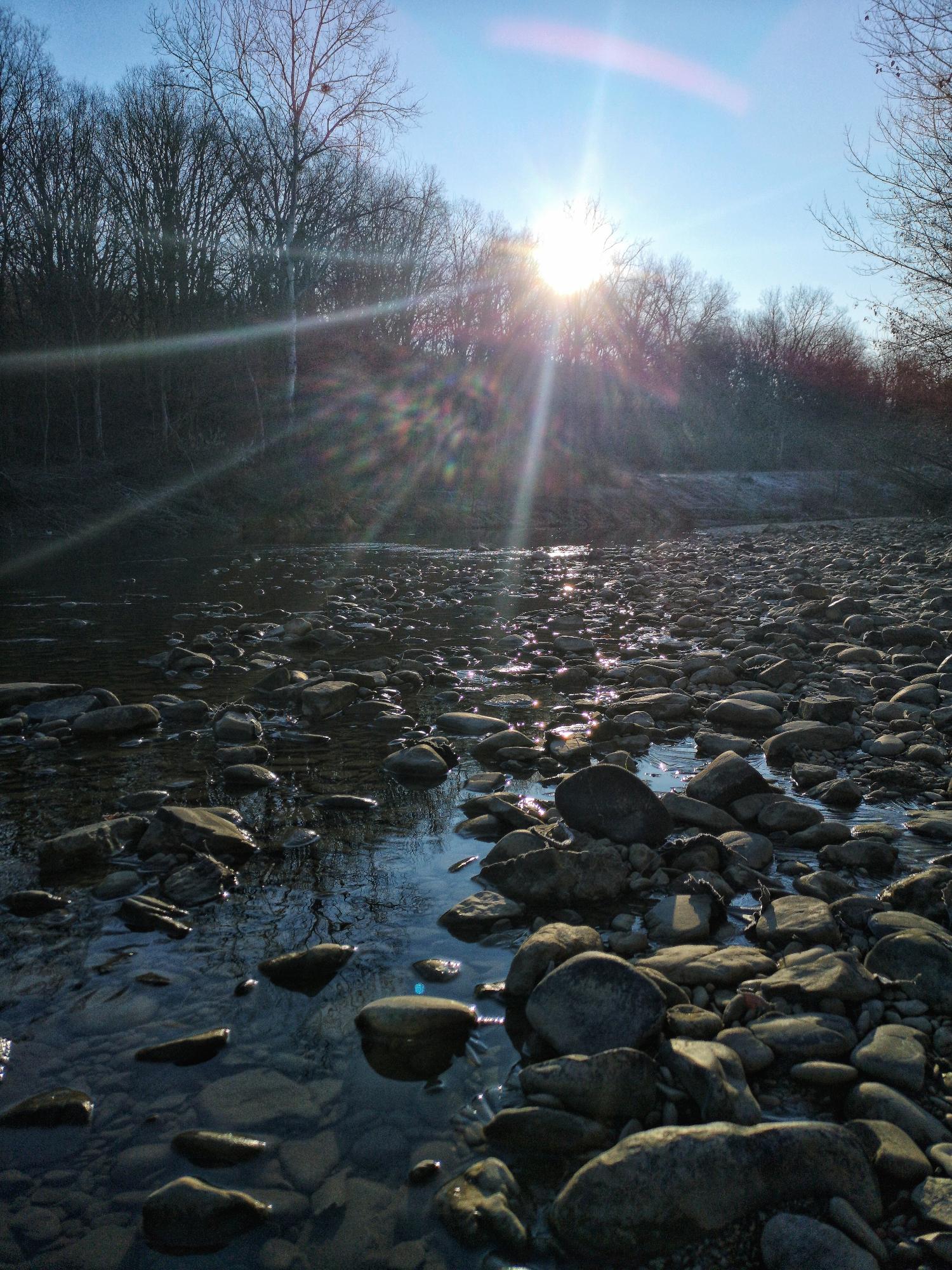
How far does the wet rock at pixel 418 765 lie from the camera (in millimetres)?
3660

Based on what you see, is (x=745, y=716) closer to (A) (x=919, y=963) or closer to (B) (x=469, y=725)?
(B) (x=469, y=725)

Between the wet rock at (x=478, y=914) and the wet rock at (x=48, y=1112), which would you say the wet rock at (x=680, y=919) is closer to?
the wet rock at (x=478, y=914)

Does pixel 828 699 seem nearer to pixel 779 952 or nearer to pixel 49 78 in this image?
pixel 779 952

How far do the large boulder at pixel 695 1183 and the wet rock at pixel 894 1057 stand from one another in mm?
278

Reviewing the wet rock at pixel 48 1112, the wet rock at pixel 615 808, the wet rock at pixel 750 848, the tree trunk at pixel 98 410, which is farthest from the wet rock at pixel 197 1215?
the tree trunk at pixel 98 410

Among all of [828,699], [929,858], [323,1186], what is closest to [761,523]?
[828,699]

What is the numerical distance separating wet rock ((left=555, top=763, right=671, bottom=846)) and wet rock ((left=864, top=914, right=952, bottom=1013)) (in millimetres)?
911

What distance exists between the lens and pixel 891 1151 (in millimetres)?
1435

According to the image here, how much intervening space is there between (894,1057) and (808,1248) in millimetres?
544

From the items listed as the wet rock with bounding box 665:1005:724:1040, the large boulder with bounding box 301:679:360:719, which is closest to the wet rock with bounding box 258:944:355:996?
the wet rock with bounding box 665:1005:724:1040

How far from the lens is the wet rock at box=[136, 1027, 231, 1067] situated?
1779mm

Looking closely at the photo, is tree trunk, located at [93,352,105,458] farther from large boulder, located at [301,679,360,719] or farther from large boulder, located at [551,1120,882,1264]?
large boulder, located at [551,1120,882,1264]

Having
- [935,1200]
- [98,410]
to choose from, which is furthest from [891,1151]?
[98,410]

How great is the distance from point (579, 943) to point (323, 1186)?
0.89 m
